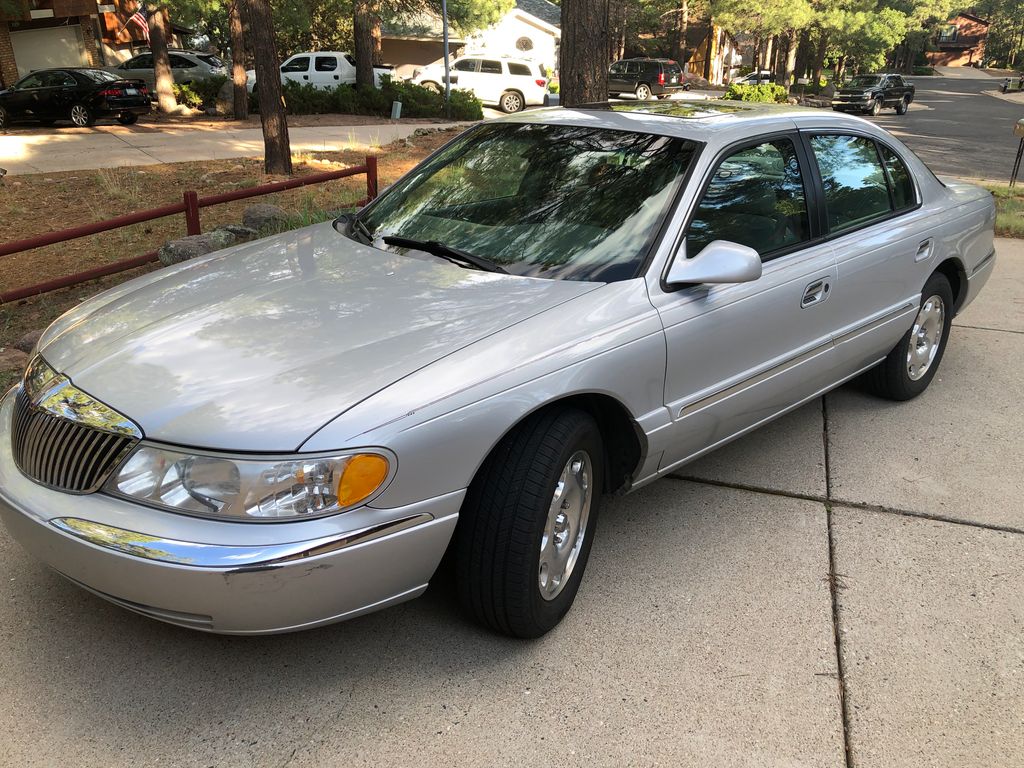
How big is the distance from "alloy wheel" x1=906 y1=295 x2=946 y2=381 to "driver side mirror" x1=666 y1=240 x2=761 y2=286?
2.13 meters

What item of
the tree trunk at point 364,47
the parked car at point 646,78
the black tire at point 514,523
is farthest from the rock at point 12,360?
the parked car at point 646,78

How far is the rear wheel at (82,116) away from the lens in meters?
20.5

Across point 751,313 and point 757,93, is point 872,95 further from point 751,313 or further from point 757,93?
point 751,313

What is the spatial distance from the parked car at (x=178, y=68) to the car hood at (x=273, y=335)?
2745cm

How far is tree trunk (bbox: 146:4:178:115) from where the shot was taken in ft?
73.3

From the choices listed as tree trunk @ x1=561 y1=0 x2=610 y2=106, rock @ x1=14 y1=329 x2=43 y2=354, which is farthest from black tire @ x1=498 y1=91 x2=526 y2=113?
rock @ x1=14 y1=329 x2=43 y2=354

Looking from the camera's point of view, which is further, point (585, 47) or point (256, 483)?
point (585, 47)

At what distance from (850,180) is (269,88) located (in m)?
9.10

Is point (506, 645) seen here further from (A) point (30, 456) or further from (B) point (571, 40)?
(B) point (571, 40)

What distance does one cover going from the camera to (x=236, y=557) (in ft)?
7.32

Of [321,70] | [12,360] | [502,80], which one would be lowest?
[12,360]

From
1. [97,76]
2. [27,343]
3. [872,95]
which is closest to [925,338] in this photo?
[27,343]

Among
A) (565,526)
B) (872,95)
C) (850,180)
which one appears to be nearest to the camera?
(565,526)

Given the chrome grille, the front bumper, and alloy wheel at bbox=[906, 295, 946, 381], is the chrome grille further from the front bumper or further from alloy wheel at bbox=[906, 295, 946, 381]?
alloy wheel at bbox=[906, 295, 946, 381]
